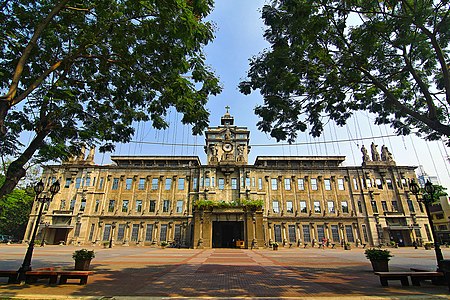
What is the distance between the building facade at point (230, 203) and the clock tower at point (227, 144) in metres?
0.48

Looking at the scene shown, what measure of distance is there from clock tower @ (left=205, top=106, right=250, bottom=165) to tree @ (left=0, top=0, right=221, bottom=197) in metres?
32.3

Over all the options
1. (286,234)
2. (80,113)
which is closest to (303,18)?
(80,113)

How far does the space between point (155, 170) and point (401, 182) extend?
136 ft

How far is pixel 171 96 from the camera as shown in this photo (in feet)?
28.2

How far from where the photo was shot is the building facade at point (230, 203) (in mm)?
37812

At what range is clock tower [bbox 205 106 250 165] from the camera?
42.9 m

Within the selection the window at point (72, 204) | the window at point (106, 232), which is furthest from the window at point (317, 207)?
the window at point (72, 204)

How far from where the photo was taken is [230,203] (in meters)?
35.3

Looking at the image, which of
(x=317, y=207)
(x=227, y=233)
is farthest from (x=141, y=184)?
(x=317, y=207)

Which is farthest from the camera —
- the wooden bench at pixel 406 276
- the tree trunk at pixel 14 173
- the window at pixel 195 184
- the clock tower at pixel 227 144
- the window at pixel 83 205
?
the clock tower at pixel 227 144

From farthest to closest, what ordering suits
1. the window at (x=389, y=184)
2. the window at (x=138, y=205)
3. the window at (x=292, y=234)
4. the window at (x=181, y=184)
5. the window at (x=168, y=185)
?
the window at (x=389, y=184) → the window at (x=168, y=185) → the window at (x=181, y=184) → the window at (x=138, y=205) → the window at (x=292, y=234)

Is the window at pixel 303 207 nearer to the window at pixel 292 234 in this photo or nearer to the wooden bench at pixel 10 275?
the window at pixel 292 234

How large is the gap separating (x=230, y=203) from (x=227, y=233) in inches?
265

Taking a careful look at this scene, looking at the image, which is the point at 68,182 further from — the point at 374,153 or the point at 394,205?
the point at 394,205
